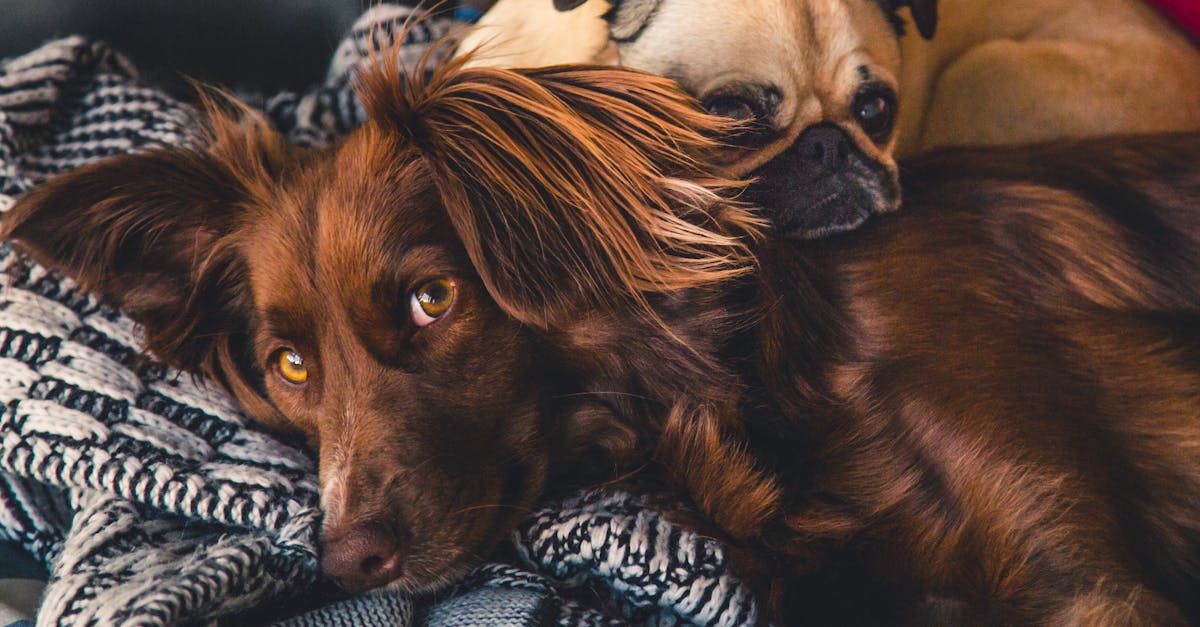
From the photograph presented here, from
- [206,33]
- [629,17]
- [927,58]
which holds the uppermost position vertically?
[206,33]

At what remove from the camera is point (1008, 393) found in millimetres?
1332

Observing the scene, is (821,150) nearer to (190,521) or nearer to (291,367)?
(291,367)

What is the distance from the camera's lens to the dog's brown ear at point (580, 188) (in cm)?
135

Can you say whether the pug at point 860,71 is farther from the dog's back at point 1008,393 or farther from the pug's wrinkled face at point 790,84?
the dog's back at point 1008,393

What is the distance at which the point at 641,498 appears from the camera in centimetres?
145

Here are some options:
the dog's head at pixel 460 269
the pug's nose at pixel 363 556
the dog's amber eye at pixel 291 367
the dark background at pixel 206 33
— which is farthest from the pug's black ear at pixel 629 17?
the pug's nose at pixel 363 556

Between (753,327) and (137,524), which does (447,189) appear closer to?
(753,327)

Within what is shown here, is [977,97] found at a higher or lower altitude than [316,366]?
lower

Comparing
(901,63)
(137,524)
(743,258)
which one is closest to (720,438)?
(743,258)

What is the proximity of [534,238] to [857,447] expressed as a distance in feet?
1.72

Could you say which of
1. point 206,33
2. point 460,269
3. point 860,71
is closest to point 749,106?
point 860,71

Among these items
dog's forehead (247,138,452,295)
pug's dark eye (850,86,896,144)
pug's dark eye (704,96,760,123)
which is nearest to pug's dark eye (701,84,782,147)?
pug's dark eye (704,96,760,123)

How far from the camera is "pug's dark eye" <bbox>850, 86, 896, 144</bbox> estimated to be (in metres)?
1.87

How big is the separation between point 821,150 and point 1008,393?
580 mm
